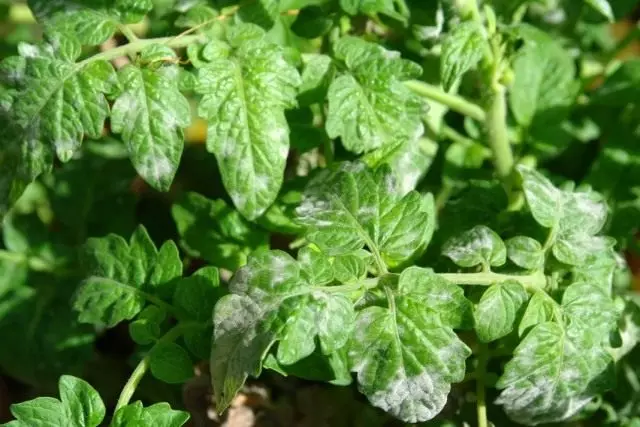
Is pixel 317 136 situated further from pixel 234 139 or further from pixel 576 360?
pixel 576 360

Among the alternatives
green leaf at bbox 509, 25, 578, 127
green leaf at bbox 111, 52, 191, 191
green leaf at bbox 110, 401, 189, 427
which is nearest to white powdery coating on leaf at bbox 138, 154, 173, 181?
green leaf at bbox 111, 52, 191, 191

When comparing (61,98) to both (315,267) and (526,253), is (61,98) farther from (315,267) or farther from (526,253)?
(526,253)

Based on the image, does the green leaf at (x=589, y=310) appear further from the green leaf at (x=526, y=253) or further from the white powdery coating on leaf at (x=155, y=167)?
the white powdery coating on leaf at (x=155, y=167)

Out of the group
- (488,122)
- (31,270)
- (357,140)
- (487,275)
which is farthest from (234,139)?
(31,270)

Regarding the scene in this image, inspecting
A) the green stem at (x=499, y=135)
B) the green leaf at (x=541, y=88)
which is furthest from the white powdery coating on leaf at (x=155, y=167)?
the green leaf at (x=541, y=88)

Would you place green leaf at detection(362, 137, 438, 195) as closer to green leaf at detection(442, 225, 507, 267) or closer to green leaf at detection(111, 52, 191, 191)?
green leaf at detection(442, 225, 507, 267)
